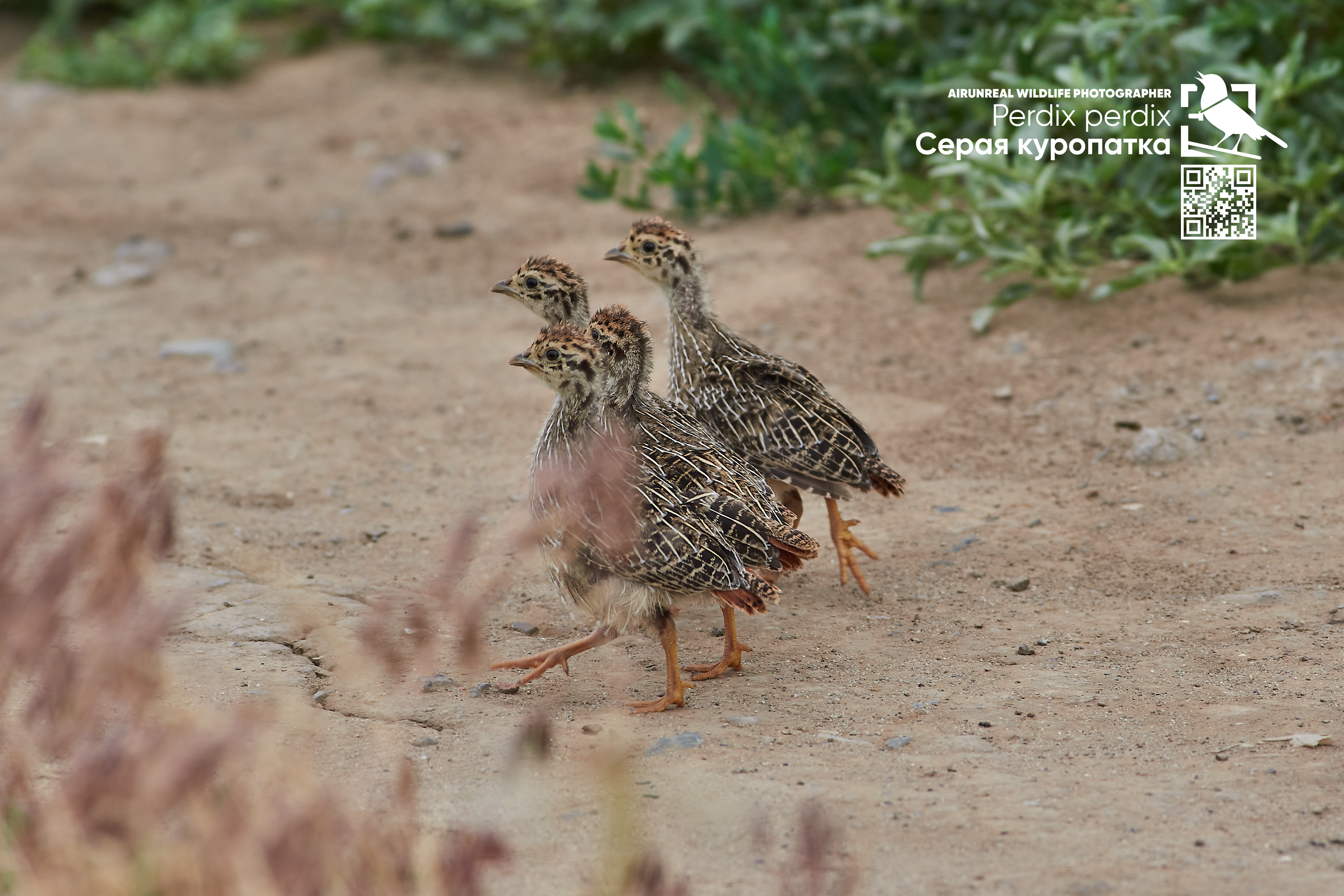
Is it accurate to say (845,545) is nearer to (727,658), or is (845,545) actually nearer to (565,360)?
(727,658)

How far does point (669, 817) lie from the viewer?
3.71 m

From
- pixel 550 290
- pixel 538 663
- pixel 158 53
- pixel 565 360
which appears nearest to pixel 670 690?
pixel 538 663

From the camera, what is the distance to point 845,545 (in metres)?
5.81

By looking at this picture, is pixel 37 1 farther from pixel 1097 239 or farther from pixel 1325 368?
pixel 1325 368

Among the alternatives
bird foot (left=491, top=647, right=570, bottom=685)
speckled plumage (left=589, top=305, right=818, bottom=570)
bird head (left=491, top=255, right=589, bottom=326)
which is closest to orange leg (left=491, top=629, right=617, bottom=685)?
bird foot (left=491, top=647, right=570, bottom=685)

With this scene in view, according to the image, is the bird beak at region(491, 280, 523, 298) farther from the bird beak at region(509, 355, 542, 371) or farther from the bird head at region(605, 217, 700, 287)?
the bird beak at region(509, 355, 542, 371)

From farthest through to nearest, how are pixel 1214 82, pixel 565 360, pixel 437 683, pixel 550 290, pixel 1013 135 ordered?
pixel 1013 135, pixel 1214 82, pixel 550 290, pixel 565 360, pixel 437 683

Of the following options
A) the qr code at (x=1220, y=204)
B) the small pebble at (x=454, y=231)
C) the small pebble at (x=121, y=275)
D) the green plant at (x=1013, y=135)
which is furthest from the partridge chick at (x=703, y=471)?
the small pebble at (x=121, y=275)

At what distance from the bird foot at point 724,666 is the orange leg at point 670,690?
187mm

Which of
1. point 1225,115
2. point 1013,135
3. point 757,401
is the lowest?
point 757,401

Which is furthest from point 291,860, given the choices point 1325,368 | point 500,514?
point 1325,368

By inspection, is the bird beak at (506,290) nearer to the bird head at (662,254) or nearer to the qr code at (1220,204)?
the bird head at (662,254)

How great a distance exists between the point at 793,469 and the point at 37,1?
14.9m

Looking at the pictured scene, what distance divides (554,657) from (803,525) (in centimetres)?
202
